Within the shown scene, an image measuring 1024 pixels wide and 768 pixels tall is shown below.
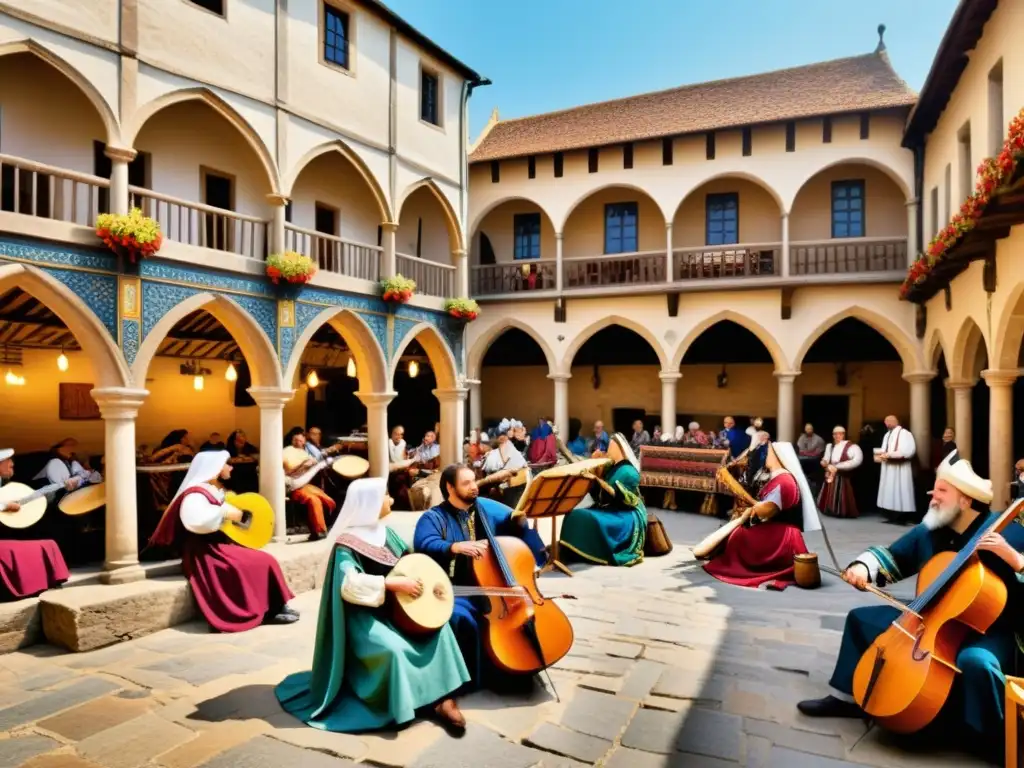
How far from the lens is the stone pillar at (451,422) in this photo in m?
15.4

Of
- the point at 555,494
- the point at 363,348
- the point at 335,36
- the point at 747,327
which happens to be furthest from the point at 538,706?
the point at 747,327

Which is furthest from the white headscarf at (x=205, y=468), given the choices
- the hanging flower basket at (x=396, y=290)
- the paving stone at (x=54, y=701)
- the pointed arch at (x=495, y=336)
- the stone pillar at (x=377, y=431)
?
the pointed arch at (x=495, y=336)

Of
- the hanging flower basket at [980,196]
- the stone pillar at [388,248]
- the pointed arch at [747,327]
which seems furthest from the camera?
the pointed arch at [747,327]

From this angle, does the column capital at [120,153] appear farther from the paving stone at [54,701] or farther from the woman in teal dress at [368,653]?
the woman in teal dress at [368,653]

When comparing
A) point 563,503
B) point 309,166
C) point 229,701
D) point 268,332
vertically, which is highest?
point 309,166

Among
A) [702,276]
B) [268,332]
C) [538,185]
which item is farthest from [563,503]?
[538,185]

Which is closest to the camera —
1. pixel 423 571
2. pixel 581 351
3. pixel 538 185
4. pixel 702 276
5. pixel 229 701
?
pixel 423 571

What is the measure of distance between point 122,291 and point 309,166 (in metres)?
6.45

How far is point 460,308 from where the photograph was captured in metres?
15.0

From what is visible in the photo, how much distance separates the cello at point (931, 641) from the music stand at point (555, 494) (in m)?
4.08

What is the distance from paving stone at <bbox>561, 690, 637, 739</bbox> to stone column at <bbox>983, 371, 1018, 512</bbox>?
8636 millimetres

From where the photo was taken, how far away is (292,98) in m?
11.2

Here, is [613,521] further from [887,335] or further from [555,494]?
[887,335]

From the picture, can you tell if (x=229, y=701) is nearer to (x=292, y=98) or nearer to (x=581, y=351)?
(x=292, y=98)
